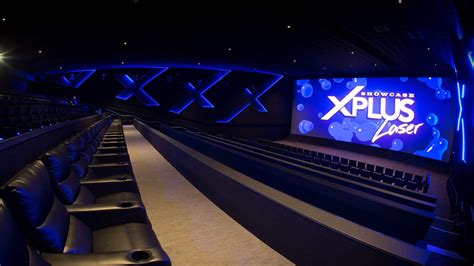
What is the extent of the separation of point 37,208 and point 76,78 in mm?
17520

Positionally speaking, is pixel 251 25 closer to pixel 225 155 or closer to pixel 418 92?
pixel 225 155

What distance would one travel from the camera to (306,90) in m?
15.0

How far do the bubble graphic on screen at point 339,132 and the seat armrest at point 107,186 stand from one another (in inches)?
460

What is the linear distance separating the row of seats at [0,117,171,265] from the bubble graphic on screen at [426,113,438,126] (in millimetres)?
10145

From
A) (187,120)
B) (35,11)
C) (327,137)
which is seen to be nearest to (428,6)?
(35,11)

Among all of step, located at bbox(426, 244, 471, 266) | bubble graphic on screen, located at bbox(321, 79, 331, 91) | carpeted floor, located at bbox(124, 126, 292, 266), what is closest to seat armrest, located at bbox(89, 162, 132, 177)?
carpeted floor, located at bbox(124, 126, 292, 266)

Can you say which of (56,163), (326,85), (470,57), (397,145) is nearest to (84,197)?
(56,163)

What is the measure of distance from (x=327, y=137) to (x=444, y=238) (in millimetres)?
10944

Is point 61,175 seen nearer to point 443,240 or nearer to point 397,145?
point 443,240

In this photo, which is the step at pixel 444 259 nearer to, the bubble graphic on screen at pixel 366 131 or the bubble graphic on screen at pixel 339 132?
the bubble graphic on screen at pixel 366 131

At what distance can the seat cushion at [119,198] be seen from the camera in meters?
Result: 2.07

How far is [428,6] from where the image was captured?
15.1 ft

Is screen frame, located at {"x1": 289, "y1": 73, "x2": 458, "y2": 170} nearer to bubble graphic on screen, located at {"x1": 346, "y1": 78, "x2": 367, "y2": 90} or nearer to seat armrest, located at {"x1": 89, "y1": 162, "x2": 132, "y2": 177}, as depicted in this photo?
bubble graphic on screen, located at {"x1": 346, "y1": 78, "x2": 367, "y2": 90}

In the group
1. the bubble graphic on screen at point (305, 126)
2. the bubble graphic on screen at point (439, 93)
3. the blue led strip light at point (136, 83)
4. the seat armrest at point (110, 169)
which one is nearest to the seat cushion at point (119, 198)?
the seat armrest at point (110, 169)
